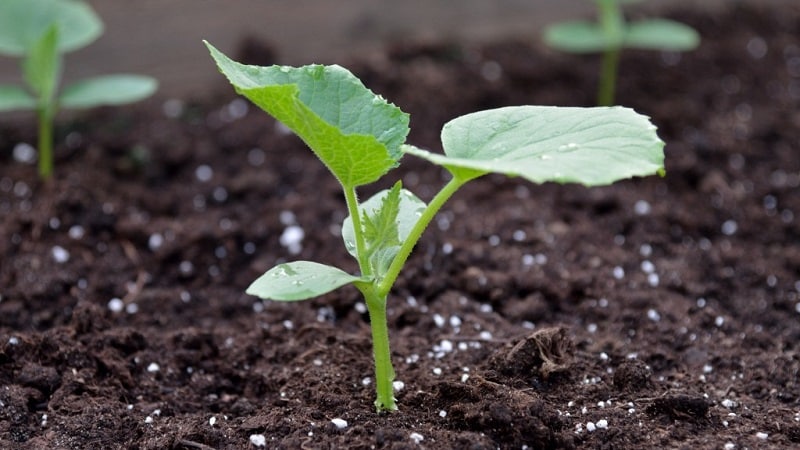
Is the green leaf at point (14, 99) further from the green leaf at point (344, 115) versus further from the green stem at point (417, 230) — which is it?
the green stem at point (417, 230)

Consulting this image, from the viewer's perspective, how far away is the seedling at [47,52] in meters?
2.61

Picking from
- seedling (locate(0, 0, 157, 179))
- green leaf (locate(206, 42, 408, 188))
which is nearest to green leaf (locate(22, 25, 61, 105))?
seedling (locate(0, 0, 157, 179))

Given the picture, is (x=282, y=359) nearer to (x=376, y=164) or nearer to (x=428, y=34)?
(x=376, y=164)

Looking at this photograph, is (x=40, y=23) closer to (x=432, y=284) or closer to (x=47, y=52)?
(x=47, y=52)

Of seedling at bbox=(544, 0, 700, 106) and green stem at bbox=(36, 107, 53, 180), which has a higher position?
seedling at bbox=(544, 0, 700, 106)

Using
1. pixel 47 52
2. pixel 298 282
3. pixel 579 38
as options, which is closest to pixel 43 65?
pixel 47 52

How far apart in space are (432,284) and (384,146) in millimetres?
894

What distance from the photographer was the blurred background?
322 centimetres

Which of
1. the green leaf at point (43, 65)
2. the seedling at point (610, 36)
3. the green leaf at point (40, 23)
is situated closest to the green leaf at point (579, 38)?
the seedling at point (610, 36)

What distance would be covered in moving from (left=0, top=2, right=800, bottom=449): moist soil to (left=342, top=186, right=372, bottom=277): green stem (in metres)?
0.29

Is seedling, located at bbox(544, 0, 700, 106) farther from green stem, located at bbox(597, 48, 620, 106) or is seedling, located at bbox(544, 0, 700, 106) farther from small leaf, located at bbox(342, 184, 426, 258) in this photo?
small leaf, located at bbox(342, 184, 426, 258)

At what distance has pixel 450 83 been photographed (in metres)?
3.39

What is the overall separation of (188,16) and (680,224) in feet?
6.01

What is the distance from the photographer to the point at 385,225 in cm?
163
